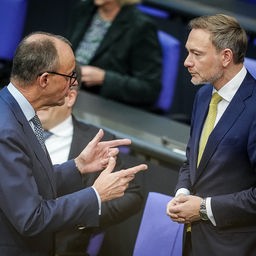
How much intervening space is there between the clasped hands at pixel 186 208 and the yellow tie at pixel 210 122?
142 mm

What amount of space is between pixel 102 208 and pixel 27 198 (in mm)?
859

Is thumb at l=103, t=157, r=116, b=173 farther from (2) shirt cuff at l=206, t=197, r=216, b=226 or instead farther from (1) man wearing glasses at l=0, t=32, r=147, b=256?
(2) shirt cuff at l=206, t=197, r=216, b=226

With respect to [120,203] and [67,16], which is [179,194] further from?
[67,16]

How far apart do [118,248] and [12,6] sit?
1.61 meters

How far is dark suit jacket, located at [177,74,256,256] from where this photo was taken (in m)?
2.48

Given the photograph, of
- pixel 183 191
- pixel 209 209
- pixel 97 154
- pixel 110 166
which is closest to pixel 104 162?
pixel 97 154

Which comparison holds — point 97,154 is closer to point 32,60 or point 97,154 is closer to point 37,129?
point 37,129

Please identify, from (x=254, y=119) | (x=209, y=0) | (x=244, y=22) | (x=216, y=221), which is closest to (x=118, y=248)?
(x=216, y=221)

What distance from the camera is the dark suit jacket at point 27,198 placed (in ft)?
7.56

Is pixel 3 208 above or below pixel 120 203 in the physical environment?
above

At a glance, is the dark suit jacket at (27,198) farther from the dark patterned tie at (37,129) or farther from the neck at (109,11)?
the neck at (109,11)

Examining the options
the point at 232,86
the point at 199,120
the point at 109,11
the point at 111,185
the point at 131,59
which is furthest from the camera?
the point at 109,11

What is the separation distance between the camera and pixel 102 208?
314 centimetres

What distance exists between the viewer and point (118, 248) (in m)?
3.37
